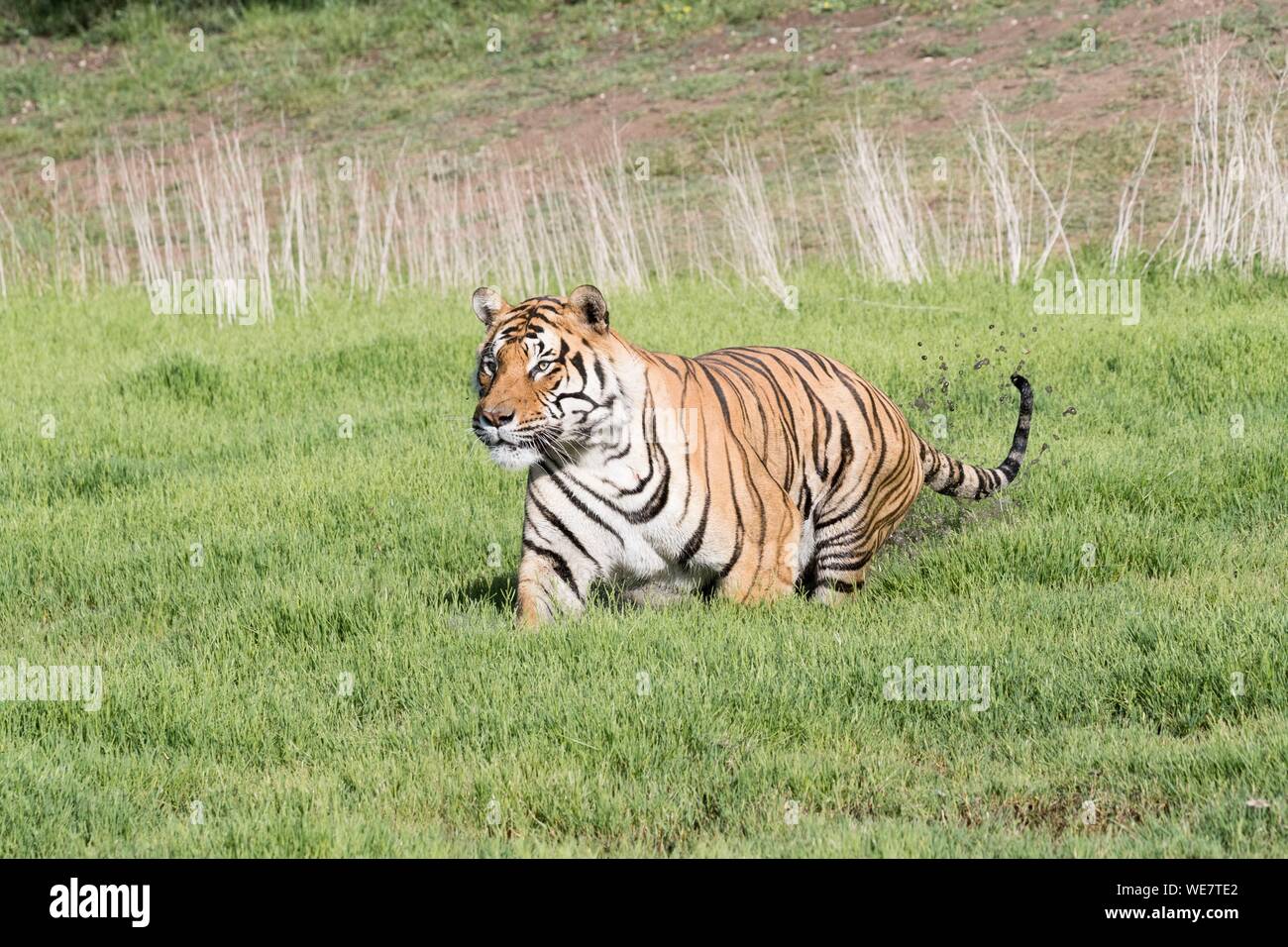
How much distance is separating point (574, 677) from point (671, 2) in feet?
75.7

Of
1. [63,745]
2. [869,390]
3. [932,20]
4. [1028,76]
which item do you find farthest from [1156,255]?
[932,20]

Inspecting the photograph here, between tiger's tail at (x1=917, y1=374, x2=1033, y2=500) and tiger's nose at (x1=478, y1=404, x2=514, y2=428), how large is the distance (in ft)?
7.90

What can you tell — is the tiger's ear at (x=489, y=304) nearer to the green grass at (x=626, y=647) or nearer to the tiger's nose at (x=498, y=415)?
the tiger's nose at (x=498, y=415)

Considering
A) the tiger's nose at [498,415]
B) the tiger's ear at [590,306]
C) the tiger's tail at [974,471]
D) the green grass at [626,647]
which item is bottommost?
the green grass at [626,647]

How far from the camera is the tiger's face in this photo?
5.62 meters

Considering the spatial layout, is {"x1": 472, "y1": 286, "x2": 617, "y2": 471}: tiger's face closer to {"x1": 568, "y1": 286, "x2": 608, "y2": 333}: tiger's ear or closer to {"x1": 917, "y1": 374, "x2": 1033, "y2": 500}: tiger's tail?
{"x1": 568, "y1": 286, "x2": 608, "y2": 333}: tiger's ear

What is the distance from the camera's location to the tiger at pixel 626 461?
5738 mm

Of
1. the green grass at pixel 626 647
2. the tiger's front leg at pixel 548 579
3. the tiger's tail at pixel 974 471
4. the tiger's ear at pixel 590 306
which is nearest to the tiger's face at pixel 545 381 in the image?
the tiger's ear at pixel 590 306

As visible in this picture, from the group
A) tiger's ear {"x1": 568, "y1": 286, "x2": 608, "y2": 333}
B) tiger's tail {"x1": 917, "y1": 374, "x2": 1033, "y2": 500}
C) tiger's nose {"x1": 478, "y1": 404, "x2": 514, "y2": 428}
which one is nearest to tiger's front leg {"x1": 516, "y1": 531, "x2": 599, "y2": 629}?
tiger's nose {"x1": 478, "y1": 404, "x2": 514, "y2": 428}

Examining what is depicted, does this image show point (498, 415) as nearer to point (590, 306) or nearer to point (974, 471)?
point (590, 306)

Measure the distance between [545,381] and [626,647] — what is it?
1.04 m

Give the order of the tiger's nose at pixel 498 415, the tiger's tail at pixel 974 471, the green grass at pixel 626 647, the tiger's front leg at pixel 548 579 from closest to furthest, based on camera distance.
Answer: the green grass at pixel 626 647 → the tiger's nose at pixel 498 415 → the tiger's front leg at pixel 548 579 → the tiger's tail at pixel 974 471

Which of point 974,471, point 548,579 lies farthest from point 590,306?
point 974,471

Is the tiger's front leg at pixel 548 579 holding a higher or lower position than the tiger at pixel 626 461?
lower
